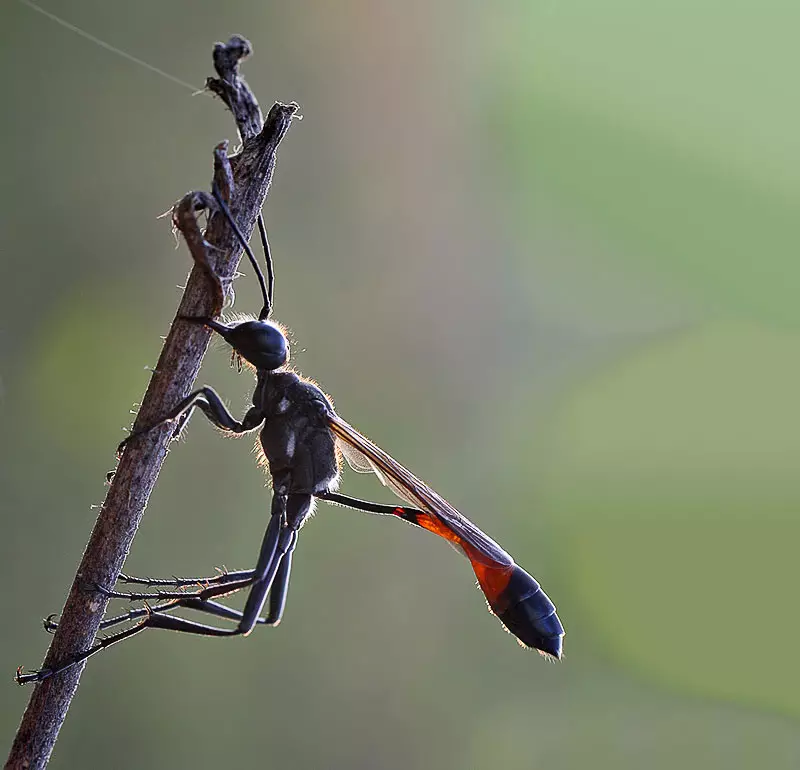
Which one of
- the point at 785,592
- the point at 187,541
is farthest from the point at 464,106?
the point at 785,592

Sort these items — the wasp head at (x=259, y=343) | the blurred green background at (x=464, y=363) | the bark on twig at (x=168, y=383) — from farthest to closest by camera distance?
the blurred green background at (x=464, y=363) → the wasp head at (x=259, y=343) → the bark on twig at (x=168, y=383)

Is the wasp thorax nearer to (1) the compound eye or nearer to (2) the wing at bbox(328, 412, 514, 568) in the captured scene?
(1) the compound eye

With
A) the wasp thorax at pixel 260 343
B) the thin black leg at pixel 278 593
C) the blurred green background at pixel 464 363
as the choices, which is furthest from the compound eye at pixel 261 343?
the blurred green background at pixel 464 363

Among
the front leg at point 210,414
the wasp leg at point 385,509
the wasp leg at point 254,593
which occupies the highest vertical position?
the front leg at point 210,414

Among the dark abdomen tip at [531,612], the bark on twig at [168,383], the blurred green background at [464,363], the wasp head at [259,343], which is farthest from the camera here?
the blurred green background at [464,363]

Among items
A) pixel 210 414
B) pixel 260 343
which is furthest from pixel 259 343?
pixel 210 414

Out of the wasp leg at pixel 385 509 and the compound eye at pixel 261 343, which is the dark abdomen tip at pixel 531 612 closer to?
the wasp leg at pixel 385 509

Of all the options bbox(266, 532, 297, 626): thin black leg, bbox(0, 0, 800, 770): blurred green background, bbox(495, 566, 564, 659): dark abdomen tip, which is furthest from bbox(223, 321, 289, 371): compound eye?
bbox(0, 0, 800, 770): blurred green background
